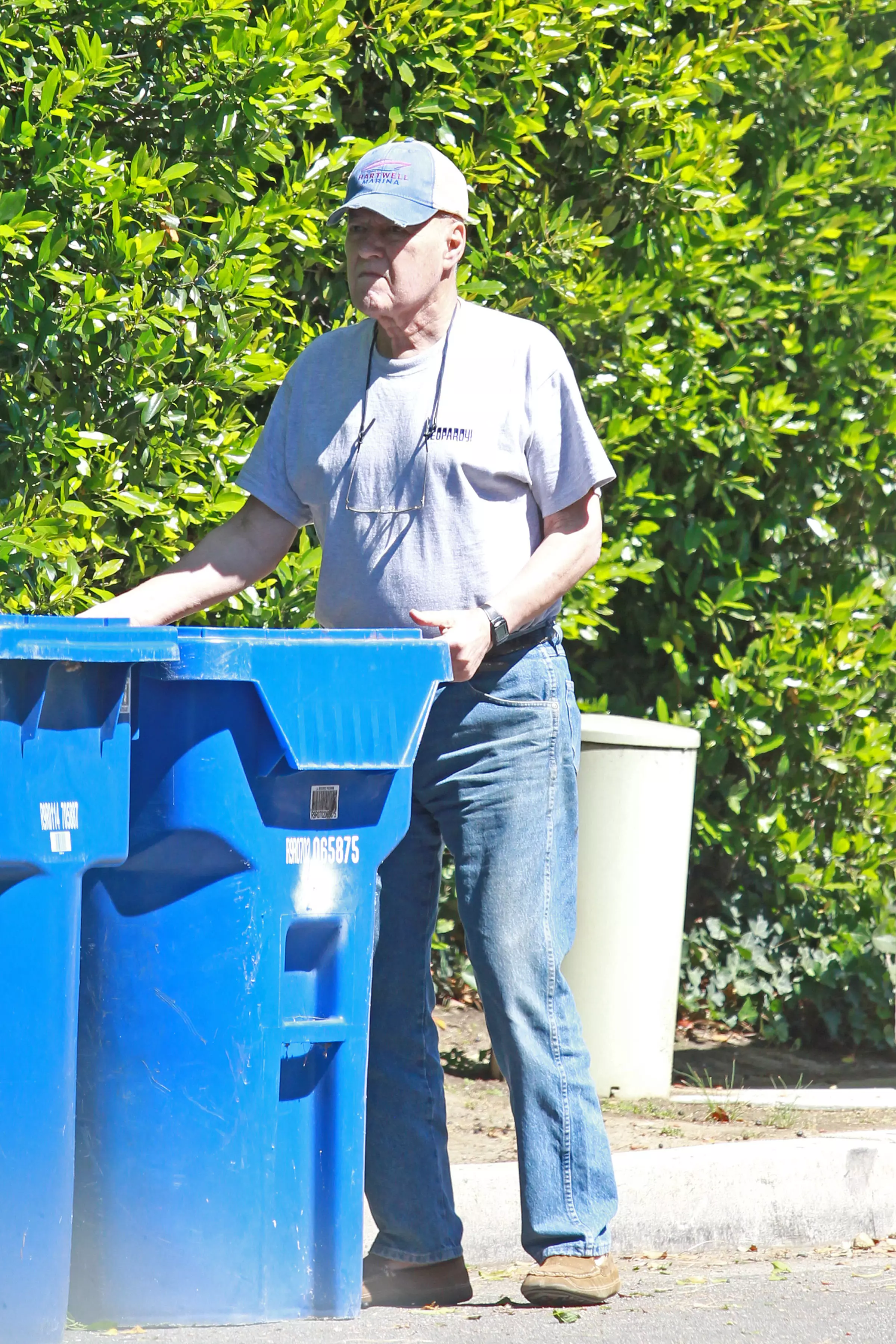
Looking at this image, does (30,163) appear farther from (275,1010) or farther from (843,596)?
(843,596)

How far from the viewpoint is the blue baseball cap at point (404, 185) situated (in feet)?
10.6

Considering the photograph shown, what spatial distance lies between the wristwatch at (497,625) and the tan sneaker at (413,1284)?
1277 millimetres

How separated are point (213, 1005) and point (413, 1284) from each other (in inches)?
38.9

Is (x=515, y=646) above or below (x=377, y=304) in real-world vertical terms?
below

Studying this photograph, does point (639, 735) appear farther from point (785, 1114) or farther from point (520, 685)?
point (520, 685)

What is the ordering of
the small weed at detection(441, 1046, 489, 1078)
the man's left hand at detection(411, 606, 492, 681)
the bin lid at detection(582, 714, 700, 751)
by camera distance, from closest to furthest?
the man's left hand at detection(411, 606, 492, 681) < the bin lid at detection(582, 714, 700, 751) < the small weed at detection(441, 1046, 489, 1078)

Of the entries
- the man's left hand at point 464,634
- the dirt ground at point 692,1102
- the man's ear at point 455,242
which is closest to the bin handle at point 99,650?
the man's left hand at point 464,634

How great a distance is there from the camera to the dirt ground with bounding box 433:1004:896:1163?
4.62 meters

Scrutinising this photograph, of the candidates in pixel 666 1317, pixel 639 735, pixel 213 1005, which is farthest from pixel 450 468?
pixel 639 735

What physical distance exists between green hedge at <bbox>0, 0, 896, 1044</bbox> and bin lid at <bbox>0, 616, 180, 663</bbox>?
35.4 inches

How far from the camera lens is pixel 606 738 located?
4938 millimetres

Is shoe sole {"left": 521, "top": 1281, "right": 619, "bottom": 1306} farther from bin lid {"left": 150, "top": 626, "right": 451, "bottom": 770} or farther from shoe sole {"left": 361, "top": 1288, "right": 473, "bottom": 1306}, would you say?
bin lid {"left": 150, "top": 626, "right": 451, "bottom": 770}

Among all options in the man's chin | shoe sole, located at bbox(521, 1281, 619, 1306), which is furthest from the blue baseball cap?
shoe sole, located at bbox(521, 1281, 619, 1306)

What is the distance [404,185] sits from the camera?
327 centimetres
